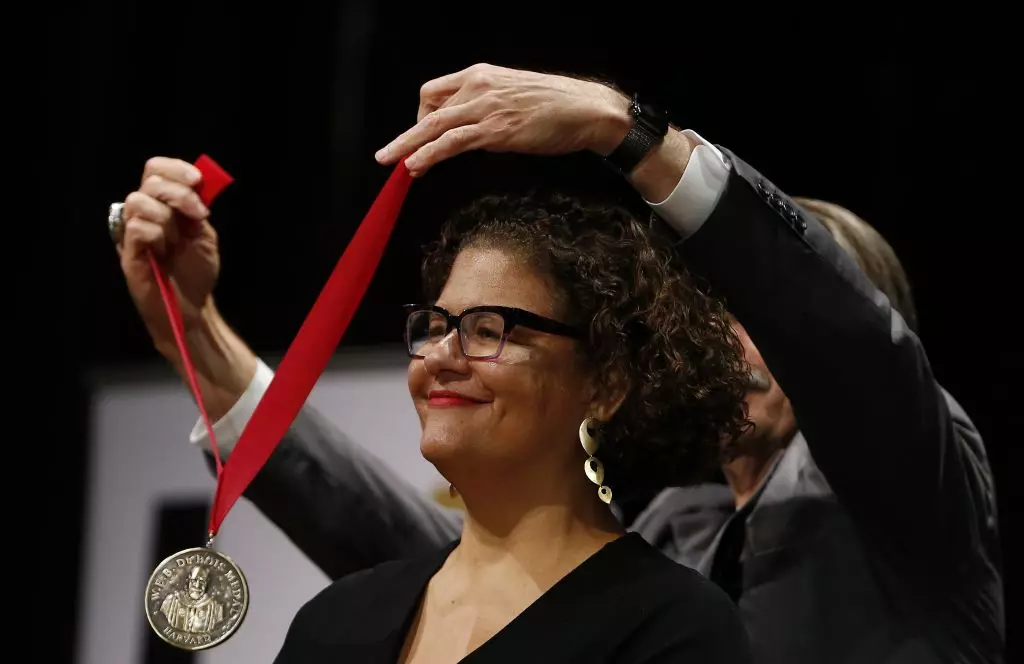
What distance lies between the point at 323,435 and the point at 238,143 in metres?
1.01

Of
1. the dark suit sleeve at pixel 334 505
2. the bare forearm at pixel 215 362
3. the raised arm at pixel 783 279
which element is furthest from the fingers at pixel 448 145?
the dark suit sleeve at pixel 334 505

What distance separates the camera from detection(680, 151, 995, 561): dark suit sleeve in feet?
5.01

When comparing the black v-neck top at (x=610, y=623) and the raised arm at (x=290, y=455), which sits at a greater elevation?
the black v-neck top at (x=610, y=623)

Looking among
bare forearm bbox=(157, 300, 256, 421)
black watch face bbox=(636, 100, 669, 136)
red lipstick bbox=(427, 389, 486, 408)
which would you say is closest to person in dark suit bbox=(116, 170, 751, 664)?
red lipstick bbox=(427, 389, 486, 408)

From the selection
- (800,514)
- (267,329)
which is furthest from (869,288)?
(267,329)

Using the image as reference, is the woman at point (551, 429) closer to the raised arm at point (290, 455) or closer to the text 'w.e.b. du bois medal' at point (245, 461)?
the text 'w.e.b. du bois medal' at point (245, 461)

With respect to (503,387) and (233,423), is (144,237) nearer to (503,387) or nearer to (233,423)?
(233,423)

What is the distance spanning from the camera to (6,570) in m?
3.03

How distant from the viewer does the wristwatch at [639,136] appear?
1486 millimetres

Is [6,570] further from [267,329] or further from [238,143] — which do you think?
[238,143]

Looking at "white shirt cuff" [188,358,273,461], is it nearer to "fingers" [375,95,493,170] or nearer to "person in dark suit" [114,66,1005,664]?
"person in dark suit" [114,66,1005,664]

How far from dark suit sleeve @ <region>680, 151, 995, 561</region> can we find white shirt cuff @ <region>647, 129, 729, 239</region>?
1cm

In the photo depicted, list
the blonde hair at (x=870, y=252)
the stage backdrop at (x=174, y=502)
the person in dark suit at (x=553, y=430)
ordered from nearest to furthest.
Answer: the person in dark suit at (x=553, y=430) < the blonde hair at (x=870, y=252) < the stage backdrop at (x=174, y=502)

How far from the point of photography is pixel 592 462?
162cm
